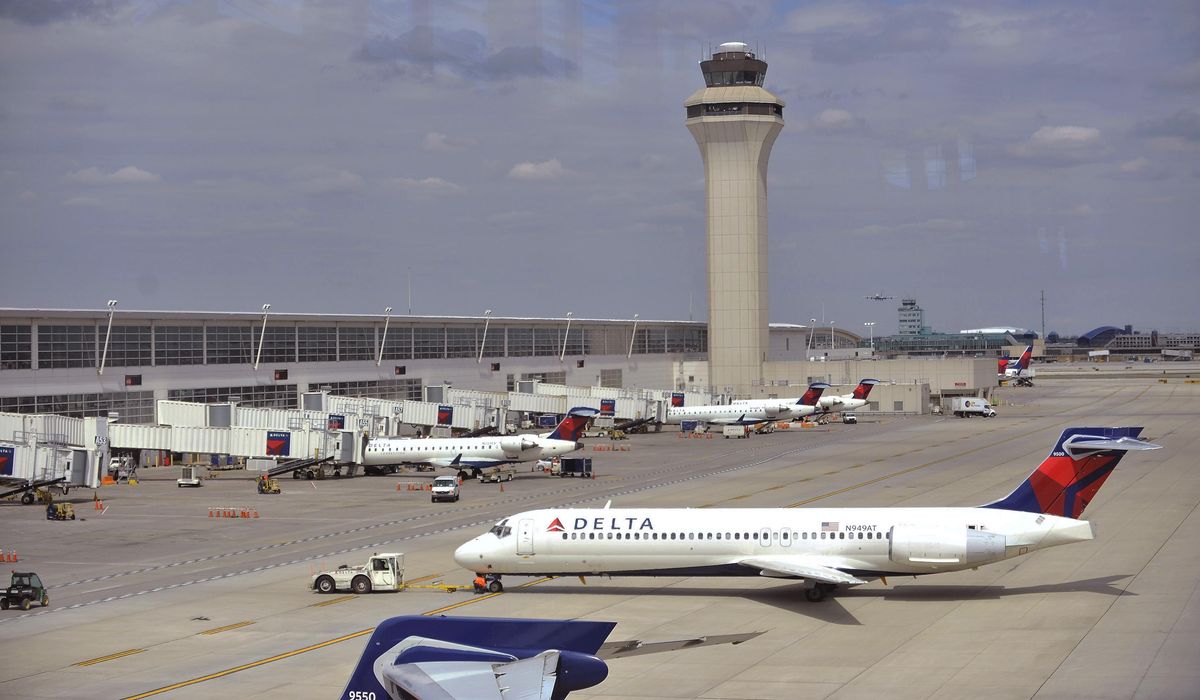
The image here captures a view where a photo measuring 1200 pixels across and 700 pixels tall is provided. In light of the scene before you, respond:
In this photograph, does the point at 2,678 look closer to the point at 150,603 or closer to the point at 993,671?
the point at 150,603

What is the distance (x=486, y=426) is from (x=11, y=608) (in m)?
75.9

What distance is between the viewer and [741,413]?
13325 centimetres

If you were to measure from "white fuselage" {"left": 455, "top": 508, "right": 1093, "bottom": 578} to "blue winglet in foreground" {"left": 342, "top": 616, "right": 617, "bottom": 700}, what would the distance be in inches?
1020

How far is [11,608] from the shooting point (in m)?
43.5

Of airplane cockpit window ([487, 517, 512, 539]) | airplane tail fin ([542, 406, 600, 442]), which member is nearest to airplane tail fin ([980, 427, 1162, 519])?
airplane cockpit window ([487, 517, 512, 539])

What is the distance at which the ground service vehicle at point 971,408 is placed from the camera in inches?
5674

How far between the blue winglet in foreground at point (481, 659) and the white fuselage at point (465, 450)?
72867mm

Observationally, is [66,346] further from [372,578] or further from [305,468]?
[372,578]

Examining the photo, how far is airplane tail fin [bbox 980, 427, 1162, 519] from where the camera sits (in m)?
41.1

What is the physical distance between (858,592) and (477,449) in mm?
50642

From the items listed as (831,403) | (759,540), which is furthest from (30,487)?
(831,403)

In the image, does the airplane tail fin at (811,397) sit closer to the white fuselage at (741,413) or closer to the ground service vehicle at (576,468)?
the white fuselage at (741,413)

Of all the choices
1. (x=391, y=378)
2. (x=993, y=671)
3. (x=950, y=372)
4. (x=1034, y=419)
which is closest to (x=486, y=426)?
(x=391, y=378)

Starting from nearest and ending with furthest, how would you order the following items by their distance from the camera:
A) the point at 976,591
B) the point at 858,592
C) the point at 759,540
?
the point at 759,540
the point at 976,591
the point at 858,592
